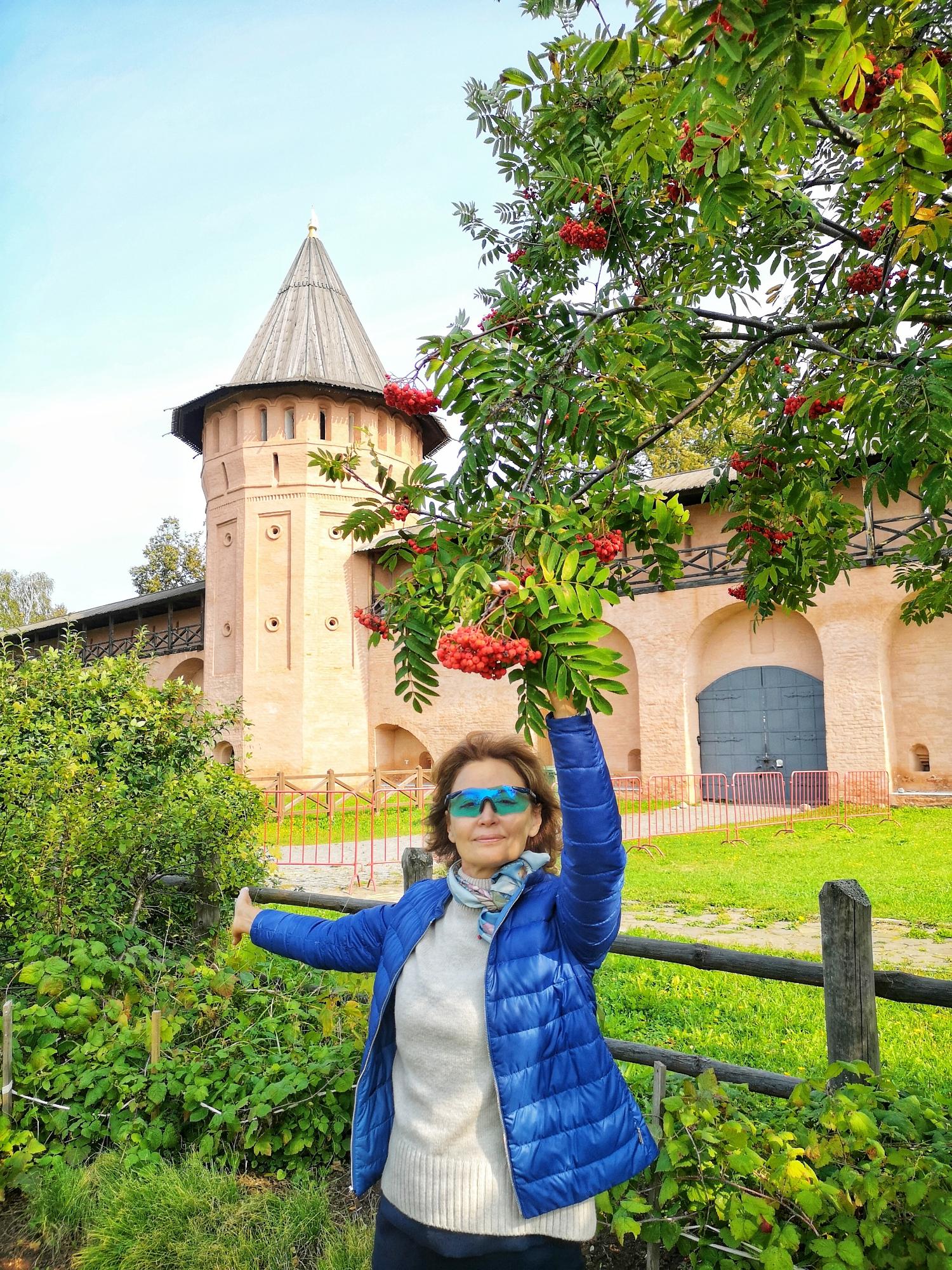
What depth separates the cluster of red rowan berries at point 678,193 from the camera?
3.15 metres

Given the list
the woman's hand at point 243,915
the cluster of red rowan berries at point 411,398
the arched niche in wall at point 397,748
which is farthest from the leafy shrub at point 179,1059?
the arched niche in wall at point 397,748

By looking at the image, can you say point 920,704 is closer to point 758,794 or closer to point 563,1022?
point 758,794

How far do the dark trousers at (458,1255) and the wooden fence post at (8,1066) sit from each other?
216 centimetres

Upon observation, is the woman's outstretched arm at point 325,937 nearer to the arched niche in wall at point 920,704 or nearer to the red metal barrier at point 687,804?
the red metal barrier at point 687,804

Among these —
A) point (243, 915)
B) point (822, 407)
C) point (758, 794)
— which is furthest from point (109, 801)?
point (758, 794)

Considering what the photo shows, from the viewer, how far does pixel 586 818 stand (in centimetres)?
152

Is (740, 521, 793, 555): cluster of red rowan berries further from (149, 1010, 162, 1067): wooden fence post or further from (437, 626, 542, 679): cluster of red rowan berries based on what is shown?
(149, 1010, 162, 1067): wooden fence post

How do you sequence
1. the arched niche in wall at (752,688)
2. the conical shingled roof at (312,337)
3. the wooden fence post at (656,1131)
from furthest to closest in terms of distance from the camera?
the conical shingled roof at (312,337) → the arched niche in wall at (752,688) → the wooden fence post at (656,1131)

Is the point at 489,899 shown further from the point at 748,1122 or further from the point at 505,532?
the point at 748,1122

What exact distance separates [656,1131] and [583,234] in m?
3.01

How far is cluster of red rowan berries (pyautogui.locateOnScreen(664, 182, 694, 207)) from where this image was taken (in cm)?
315

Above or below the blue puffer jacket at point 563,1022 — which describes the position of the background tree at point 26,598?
above

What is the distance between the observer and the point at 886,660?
14422 mm

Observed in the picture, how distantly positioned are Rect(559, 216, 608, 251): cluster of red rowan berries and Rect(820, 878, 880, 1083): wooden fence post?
2455 mm
